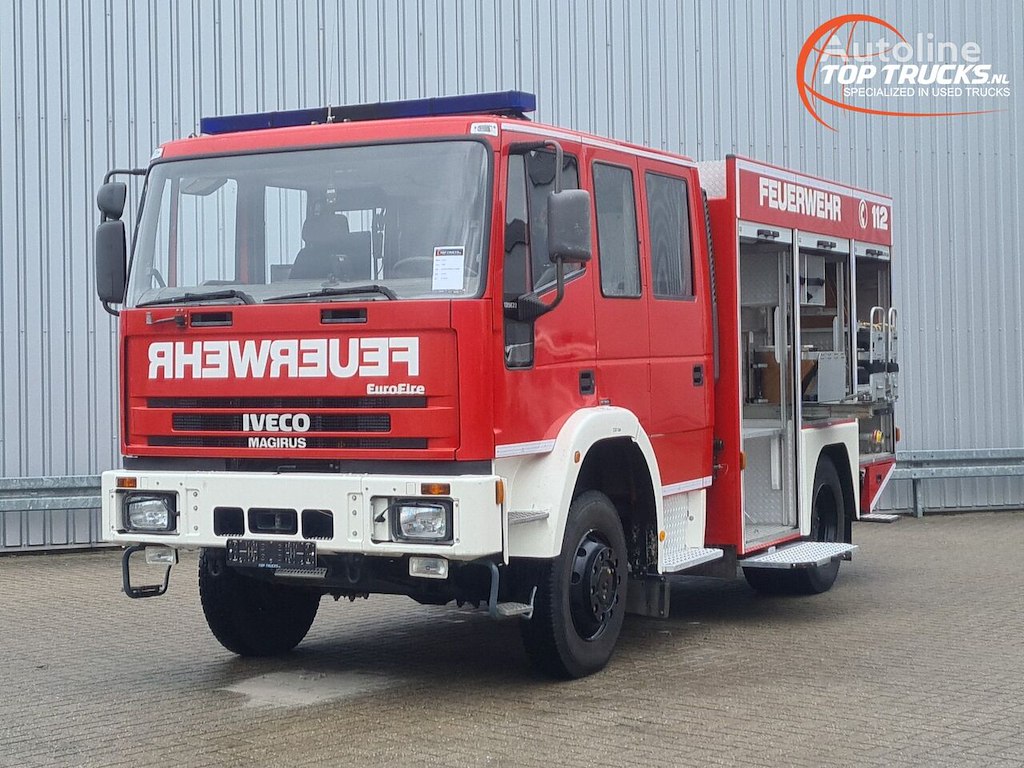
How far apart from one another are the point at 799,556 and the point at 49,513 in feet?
22.6

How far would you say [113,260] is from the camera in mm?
7590

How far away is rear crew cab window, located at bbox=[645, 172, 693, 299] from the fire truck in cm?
2

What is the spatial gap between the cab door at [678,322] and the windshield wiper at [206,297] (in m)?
2.33

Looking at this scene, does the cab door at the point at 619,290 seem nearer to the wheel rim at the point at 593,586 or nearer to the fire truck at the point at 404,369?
the fire truck at the point at 404,369

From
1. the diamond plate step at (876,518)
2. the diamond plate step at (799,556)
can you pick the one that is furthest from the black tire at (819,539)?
the diamond plate step at (876,518)

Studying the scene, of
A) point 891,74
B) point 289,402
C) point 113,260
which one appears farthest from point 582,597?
point 891,74

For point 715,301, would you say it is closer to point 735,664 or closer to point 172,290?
point 735,664

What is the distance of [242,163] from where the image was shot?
7.42m

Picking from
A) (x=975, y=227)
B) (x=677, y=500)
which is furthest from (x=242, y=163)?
(x=975, y=227)

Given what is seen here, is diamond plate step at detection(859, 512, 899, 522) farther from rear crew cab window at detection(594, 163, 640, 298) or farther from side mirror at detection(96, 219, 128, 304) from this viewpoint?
side mirror at detection(96, 219, 128, 304)

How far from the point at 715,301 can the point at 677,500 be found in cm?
133

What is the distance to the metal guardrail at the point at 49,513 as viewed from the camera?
12.7 metres

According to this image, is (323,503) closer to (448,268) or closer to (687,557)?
(448,268)

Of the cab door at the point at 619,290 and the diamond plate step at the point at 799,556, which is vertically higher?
the cab door at the point at 619,290
